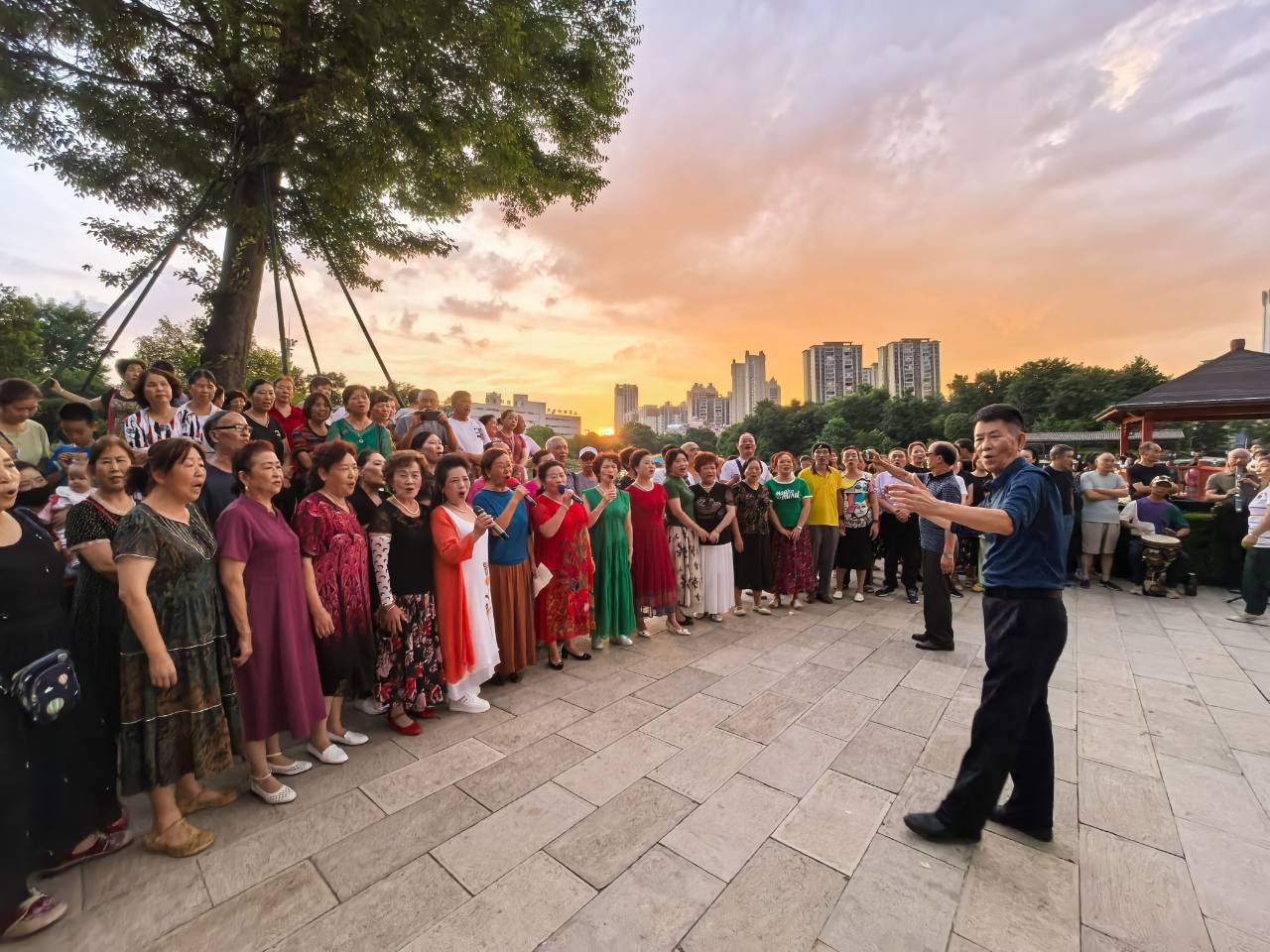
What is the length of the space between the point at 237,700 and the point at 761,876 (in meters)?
2.57

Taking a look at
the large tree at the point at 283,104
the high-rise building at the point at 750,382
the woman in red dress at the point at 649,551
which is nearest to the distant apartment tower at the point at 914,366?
the high-rise building at the point at 750,382

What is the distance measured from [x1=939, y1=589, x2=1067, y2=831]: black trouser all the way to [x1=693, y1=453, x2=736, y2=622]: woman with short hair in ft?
10.6

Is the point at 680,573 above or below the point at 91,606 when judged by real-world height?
below

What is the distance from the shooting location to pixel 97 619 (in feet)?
7.09

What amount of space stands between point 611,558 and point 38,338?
3349 centimetres

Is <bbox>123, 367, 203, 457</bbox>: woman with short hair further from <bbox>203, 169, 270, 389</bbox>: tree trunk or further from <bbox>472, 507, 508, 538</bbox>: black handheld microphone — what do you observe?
<bbox>203, 169, 270, 389</bbox>: tree trunk

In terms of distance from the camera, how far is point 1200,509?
303 inches

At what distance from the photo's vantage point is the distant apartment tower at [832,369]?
91.5 metres

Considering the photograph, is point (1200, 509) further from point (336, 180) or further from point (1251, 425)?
point (1251, 425)

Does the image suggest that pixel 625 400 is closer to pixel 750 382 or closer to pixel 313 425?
pixel 750 382

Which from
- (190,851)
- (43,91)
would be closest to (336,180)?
(43,91)

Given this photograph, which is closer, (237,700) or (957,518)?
(957,518)

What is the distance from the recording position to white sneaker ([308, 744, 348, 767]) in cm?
280

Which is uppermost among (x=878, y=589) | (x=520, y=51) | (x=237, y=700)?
(x=520, y=51)
